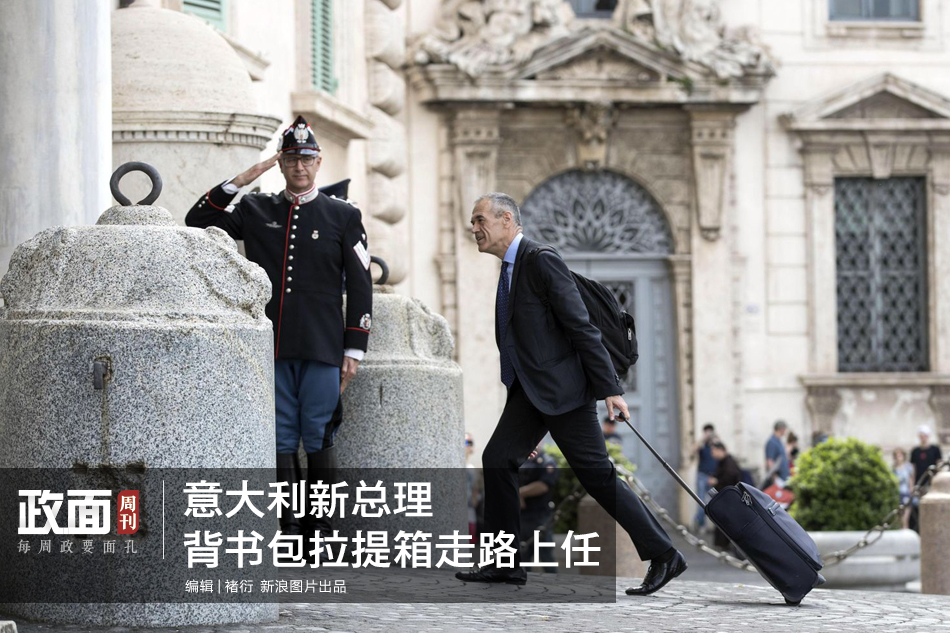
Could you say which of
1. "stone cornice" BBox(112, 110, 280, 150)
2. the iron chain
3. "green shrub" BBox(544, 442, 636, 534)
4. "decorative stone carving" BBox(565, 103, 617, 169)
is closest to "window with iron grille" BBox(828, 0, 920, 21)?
"decorative stone carving" BBox(565, 103, 617, 169)

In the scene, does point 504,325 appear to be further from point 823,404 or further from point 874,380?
point 874,380

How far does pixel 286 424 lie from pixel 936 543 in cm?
459

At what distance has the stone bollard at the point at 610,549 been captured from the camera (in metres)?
10.9

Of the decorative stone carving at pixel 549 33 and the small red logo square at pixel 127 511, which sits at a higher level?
the decorative stone carving at pixel 549 33

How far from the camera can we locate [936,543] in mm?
10477

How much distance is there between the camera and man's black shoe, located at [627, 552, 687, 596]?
6949 millimetres

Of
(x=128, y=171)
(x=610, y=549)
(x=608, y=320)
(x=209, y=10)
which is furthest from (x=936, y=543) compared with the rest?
(x=209, y=10)

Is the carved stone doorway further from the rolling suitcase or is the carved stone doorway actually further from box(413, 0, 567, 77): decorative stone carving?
the rolling suitcase

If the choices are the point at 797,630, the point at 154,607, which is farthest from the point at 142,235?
the point at 797,630

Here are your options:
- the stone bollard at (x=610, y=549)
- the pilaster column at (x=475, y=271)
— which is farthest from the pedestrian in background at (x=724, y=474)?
the stone bollard at (x=610, y=549)

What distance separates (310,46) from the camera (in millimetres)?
16500

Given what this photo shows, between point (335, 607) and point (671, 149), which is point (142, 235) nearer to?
point (335, 607)

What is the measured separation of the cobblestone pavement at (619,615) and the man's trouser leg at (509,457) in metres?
0.26

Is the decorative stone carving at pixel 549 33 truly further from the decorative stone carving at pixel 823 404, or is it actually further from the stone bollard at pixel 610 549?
the stone bollard at pixel 610 549
